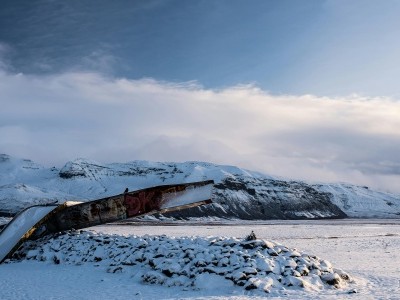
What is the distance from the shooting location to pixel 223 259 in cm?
1580

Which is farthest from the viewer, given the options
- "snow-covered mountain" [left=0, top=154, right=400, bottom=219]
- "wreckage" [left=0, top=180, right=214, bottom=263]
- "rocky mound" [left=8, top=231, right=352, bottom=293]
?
"snow-covered mountain" [left=0, top=154, right=400, bottom=219]

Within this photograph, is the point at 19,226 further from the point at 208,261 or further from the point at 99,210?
the point at 208,261

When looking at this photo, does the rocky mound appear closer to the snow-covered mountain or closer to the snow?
the snow

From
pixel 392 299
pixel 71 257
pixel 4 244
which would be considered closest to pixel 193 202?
pixel 71 257

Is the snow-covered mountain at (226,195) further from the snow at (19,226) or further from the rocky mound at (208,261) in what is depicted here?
the rocky mound at (208,261)

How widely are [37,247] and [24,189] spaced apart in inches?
5363

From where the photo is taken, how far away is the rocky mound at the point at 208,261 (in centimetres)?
1482

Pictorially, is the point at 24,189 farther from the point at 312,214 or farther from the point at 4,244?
the point at 4,244

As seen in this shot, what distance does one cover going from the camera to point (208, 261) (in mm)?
15883

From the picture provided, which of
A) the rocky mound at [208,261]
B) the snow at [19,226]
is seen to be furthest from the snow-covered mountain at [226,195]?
the rocky mound at [208,261]

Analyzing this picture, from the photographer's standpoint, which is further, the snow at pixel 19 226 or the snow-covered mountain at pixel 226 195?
the snow-covered mountain at pixel 226 195

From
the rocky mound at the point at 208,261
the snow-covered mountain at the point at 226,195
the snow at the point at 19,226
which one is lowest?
the rocky mound at the point at 208,261

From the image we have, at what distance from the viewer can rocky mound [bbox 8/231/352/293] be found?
14.8 metres

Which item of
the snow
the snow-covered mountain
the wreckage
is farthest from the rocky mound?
the snow-covered mountain
